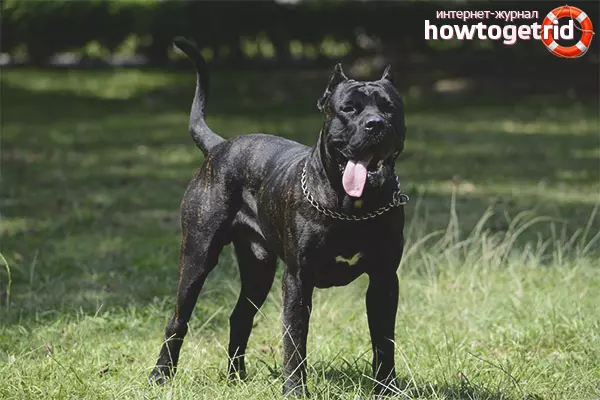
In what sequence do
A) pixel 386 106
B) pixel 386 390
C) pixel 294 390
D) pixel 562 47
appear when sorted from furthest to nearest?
pixel 562 47 → pixel 386 390 → pixel 294 390 → pixel 386 106

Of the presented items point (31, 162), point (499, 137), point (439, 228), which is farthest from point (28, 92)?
point (439, 228)

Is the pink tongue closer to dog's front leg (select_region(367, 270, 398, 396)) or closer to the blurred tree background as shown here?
dog's front leg (select_region(367, 270, 398, 396))

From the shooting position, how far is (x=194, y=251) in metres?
5.07

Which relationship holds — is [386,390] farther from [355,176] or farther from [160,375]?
[160,375]

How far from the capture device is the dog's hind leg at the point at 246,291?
5203 mm

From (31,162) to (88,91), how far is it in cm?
834

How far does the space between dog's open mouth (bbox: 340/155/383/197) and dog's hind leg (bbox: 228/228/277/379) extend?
107 centimetres

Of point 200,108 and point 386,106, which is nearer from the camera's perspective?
point 386,106

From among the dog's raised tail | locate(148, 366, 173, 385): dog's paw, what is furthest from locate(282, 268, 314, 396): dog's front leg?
the dog's raised tail

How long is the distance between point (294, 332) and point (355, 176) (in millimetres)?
825

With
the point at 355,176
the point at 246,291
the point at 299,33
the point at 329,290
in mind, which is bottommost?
the point at 329,290

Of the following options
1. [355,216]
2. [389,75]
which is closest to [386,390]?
[355,216]

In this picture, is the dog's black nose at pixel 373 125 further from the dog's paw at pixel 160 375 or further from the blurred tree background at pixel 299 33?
the blurred tree background at pixel 299 33

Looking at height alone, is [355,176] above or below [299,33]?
above
